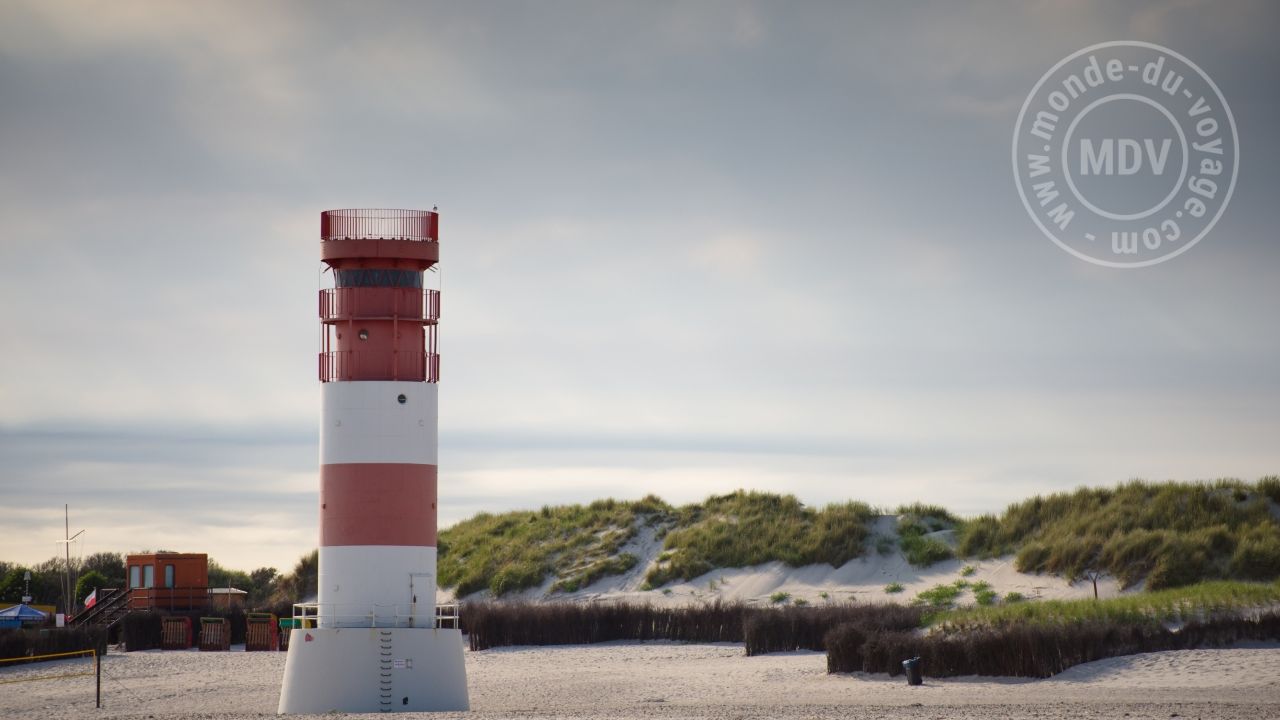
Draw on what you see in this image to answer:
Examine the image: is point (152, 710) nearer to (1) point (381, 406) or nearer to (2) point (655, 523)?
(1) point (381, 406)

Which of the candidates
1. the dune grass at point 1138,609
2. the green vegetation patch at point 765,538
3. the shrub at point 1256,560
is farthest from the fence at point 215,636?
the shrub at point 1256,560

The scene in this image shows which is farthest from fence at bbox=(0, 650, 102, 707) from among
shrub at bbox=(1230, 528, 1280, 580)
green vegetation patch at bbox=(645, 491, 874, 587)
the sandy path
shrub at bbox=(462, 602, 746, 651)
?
shrub at bbox=(1230, 528, 1280, 580)

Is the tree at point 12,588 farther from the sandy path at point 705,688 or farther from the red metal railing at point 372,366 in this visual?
the red metal railing at point 372,366

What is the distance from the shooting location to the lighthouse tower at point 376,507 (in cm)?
2320

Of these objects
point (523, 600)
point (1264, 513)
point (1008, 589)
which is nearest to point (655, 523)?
point (523, 600)

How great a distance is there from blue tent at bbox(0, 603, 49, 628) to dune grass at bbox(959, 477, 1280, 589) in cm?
2460

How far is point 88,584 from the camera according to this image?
54.2 m

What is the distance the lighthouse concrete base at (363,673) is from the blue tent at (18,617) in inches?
899

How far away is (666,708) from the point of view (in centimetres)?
2378

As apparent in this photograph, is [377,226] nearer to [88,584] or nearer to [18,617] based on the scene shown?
[18,617]

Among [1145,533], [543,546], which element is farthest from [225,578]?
[1145,533]

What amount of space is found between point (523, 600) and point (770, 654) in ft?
40.7

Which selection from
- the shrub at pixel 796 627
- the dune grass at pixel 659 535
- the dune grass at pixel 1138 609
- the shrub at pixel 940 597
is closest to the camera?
the dune grass at pixel 1138 609

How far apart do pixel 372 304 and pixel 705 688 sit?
8.83 meters
